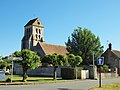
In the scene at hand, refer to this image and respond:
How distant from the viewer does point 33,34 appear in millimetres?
97938

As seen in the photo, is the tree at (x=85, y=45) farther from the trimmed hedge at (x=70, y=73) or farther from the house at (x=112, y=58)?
the trimmed hedge at (x=70, y=73)

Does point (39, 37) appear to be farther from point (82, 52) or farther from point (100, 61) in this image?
point (100, 61)

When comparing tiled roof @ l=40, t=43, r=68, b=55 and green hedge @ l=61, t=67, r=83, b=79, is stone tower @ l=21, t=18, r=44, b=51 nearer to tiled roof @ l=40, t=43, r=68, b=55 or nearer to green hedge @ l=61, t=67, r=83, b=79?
tiled roof @ l=40, t=43, r=68, b=55

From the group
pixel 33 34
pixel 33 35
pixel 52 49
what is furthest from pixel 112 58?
pixel 33 34

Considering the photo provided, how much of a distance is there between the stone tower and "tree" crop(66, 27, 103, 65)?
104ft

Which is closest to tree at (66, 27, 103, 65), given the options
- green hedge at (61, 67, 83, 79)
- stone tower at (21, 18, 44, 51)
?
green hedge at (61, 67, 83, 79)

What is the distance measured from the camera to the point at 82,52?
63625mm

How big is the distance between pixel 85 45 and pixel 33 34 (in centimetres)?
3838

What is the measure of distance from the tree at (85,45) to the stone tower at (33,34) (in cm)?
3175

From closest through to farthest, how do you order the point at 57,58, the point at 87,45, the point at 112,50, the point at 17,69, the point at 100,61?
the point at 100,61
the point at 57,58
the point at 17,69
the point at 87,45
the point at 112,50

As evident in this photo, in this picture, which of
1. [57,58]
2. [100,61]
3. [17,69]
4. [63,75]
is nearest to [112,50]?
[17,69]

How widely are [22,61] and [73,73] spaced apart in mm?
12235

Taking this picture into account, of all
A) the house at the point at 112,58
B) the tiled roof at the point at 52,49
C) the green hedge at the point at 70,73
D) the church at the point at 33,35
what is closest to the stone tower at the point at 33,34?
the church at the point at 33,35

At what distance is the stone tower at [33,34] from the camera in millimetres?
96000
